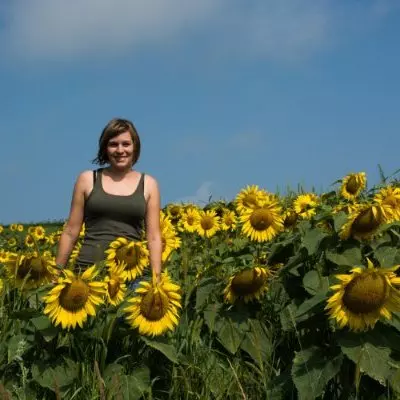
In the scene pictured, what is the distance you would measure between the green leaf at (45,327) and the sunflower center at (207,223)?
202 inches

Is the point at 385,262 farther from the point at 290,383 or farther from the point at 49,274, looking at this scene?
the point at 49,274

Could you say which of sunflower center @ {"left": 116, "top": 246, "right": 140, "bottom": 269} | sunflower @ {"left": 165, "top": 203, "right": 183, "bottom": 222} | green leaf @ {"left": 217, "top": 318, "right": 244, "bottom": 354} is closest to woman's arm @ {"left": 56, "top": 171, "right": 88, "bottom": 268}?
sunflower center @ {"left": 116, "top": 246, "right": 140, "bottom": 269}

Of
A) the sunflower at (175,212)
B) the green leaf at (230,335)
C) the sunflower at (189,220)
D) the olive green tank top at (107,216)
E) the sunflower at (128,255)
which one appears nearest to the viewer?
the green leaf at (230,335)

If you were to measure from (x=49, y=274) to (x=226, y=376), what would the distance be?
1487mm

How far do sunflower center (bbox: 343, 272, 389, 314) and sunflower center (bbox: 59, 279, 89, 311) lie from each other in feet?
5.01

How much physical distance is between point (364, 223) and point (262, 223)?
179cm

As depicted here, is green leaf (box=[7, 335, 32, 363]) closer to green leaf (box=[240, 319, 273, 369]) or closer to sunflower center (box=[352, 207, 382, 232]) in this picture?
green leaf (box=[240, 319, 273, 369])

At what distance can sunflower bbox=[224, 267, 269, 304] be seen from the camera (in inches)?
185

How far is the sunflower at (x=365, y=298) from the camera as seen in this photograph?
12.0ft

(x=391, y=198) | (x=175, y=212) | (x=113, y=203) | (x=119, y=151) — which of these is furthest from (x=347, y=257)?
(x=175, y=212)

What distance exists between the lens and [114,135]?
19.4 ft

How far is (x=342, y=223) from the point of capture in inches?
180

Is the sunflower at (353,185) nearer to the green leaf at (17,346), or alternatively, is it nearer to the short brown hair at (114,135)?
the short brown hair at (114,135)

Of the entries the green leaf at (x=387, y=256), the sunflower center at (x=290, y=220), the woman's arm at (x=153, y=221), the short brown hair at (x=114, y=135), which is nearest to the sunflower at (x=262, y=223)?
the sunflower center at (x=290, y=220)
